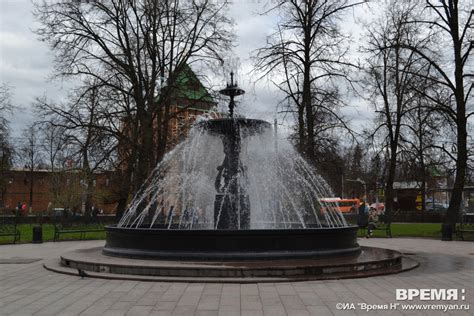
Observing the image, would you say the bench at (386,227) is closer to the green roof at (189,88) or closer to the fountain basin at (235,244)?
the green roof at (189,88)

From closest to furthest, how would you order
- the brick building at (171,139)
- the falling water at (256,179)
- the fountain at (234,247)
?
the fountain at (234,247) → the falling water at (256,179) → the brick building at (171,139)

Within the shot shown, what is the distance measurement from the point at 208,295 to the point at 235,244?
2.54 metres

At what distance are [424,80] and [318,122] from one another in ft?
18.7

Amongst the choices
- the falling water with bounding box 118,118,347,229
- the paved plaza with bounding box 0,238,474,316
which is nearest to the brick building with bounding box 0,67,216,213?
the falling water with bounding box 118,118,347,229

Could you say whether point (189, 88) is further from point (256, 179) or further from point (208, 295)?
point (208, 295)

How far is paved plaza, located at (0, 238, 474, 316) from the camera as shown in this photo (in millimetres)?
7504

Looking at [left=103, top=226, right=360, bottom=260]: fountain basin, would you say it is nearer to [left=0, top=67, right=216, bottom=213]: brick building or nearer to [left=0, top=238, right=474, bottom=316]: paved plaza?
[left=0, top=238, right=474, bottom=316]: paved plaza

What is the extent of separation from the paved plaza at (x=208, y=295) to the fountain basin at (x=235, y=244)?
4.77 feet

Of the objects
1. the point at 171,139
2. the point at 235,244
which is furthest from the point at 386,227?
the point at 235,244

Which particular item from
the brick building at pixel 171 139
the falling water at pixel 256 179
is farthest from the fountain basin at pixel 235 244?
the brick building at pixel 171 139

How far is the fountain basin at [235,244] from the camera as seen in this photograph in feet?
35.9

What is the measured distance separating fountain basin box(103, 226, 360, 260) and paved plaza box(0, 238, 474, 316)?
1454 millimetres

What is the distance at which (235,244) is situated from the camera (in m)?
11.0

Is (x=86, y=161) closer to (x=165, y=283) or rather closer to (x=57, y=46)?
(x=57, y=46)
